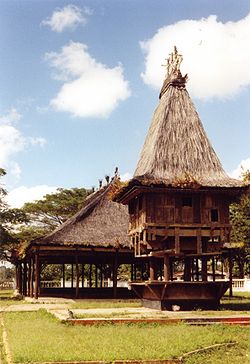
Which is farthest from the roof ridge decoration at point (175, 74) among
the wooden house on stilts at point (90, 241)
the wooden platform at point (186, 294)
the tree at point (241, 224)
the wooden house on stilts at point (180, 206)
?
the tree at point (241, 224)

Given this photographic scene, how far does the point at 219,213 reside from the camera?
2259cm

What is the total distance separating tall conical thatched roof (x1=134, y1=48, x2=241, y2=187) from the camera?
2245 cm

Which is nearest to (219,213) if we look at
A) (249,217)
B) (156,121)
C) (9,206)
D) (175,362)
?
(156,121)

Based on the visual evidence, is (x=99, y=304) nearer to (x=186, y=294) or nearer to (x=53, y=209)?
(x=186, y=294)

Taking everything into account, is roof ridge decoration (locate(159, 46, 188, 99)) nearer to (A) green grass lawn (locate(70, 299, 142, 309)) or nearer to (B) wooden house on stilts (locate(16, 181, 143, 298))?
(B) wooden house on stilts (locate(16, 181, 143, 298))

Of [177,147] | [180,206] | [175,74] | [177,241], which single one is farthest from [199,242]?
[175,74]

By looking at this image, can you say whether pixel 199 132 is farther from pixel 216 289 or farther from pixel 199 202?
pixel 216 289

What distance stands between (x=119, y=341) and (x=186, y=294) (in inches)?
403

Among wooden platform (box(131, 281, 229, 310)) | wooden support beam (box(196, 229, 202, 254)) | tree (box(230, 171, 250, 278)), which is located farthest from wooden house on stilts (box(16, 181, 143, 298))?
tree (box(230, 171, 250, 278))

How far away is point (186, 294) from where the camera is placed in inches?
864

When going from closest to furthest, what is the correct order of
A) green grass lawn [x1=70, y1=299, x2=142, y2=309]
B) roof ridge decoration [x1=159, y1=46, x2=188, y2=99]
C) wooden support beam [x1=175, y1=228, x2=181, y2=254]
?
wooden support beam [x1=175, y1=228, x2=181, y2=254] → green grass lawn [x1=70, y1=299, x2=142, y2=309] → roof ridge decoration [x1=159, y1=46, x2=188, y2=99]

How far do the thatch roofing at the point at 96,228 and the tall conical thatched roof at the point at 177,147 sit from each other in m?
5.34

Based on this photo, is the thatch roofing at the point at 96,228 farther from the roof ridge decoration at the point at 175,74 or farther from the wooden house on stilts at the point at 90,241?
the roof ridge decoration at the point at 175,74

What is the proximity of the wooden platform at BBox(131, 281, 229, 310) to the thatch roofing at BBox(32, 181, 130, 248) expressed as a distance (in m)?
7.36
